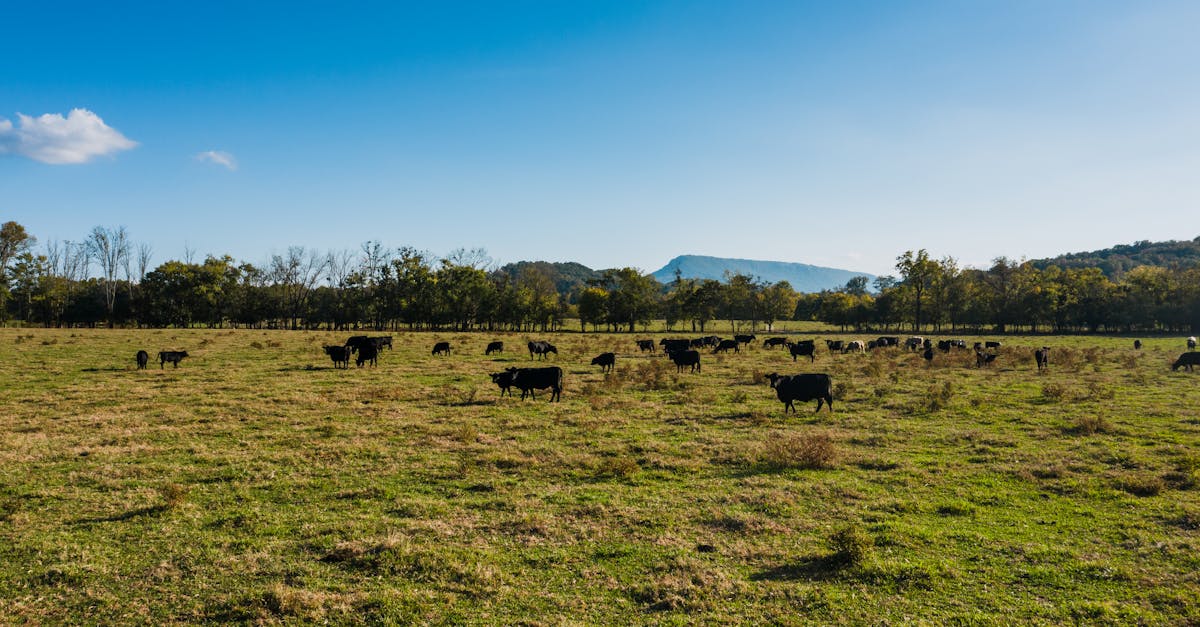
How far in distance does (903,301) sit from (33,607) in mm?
123461

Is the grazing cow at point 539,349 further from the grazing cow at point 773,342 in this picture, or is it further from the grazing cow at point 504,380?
the grazing cow at point 773,342

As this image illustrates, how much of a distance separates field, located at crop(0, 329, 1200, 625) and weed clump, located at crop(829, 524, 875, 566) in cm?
4

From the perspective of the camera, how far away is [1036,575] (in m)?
7.67

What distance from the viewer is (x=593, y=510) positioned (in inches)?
396

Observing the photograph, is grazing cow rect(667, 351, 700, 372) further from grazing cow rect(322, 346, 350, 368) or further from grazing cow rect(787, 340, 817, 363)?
grazing cow rect(322, 346, 350, 368)

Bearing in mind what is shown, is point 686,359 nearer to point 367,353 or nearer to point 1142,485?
point 367,353

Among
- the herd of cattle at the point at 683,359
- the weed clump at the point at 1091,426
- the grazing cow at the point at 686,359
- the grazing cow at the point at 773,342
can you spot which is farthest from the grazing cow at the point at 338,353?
the grazing cow at the point at 773,342

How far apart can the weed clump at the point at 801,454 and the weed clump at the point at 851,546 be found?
179 inches

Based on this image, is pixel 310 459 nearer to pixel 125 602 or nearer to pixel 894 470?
pixel 125 602

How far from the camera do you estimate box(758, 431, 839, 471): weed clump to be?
42.6 feet

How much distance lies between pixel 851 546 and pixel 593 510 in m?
4.32

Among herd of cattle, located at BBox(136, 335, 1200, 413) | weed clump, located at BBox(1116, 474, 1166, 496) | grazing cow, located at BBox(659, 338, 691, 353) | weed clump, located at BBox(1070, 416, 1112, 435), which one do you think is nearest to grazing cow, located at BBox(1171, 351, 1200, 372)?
herd of cattle, located at BBox(136, 335, 1200, 413)

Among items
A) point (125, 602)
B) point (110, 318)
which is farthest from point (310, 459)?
Answer: point (110, 318)

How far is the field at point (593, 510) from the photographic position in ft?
23.0
